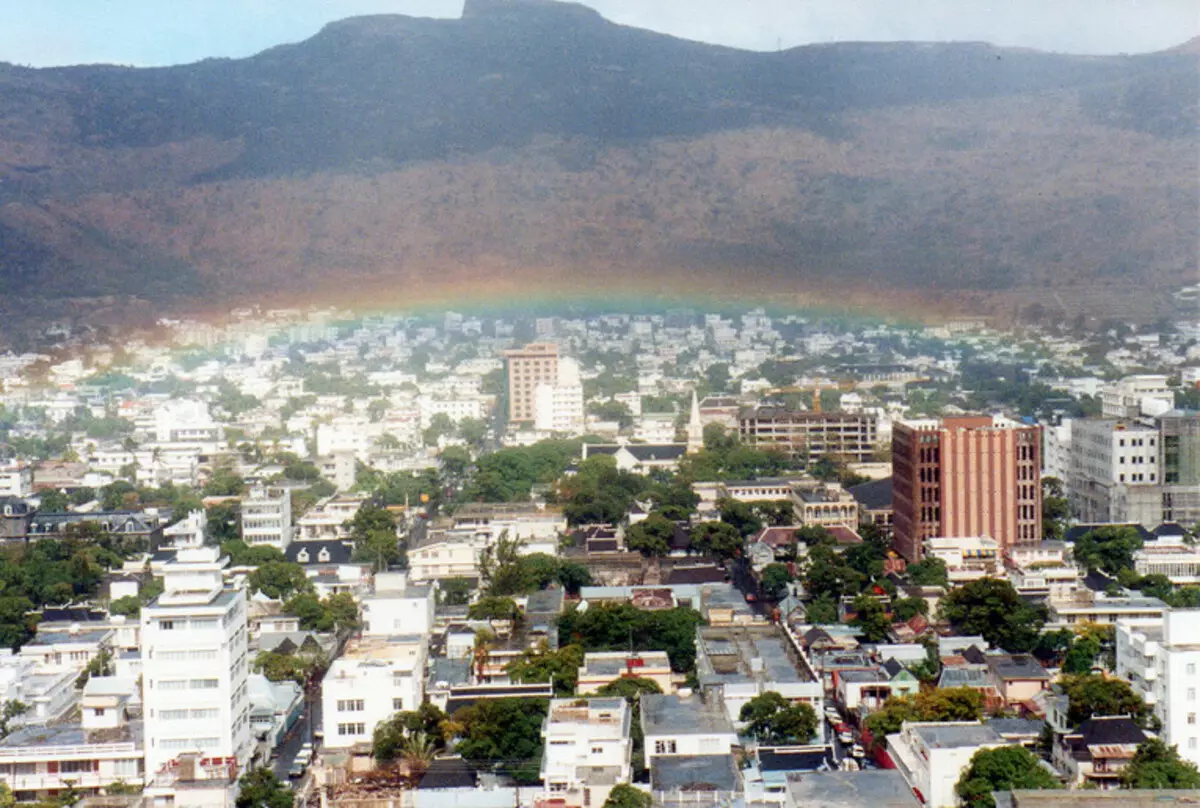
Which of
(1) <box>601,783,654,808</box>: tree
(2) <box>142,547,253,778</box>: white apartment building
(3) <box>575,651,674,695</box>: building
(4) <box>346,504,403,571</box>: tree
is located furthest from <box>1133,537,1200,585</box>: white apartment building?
(2) <box>142,547,253,778</box>: white apartment building

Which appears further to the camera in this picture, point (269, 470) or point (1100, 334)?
point (1100, 334)

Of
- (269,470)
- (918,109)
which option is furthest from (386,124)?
(269,470)

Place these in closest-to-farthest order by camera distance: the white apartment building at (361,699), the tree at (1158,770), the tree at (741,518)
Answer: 1. the tree at (1158,770)
2. the white apartment building at (361,699)
3. the tree at (741,518)

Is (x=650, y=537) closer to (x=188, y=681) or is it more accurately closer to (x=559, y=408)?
(x=188, y=681)

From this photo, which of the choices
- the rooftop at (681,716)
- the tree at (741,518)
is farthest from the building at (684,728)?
the tree at (741,518)

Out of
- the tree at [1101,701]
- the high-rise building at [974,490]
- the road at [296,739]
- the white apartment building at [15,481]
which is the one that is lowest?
the road at [296,739]

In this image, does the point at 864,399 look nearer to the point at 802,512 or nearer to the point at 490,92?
the point at 802,512

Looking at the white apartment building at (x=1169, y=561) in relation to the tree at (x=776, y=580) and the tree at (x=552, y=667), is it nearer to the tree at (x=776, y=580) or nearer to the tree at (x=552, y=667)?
the tree at (x=776, y=580)
